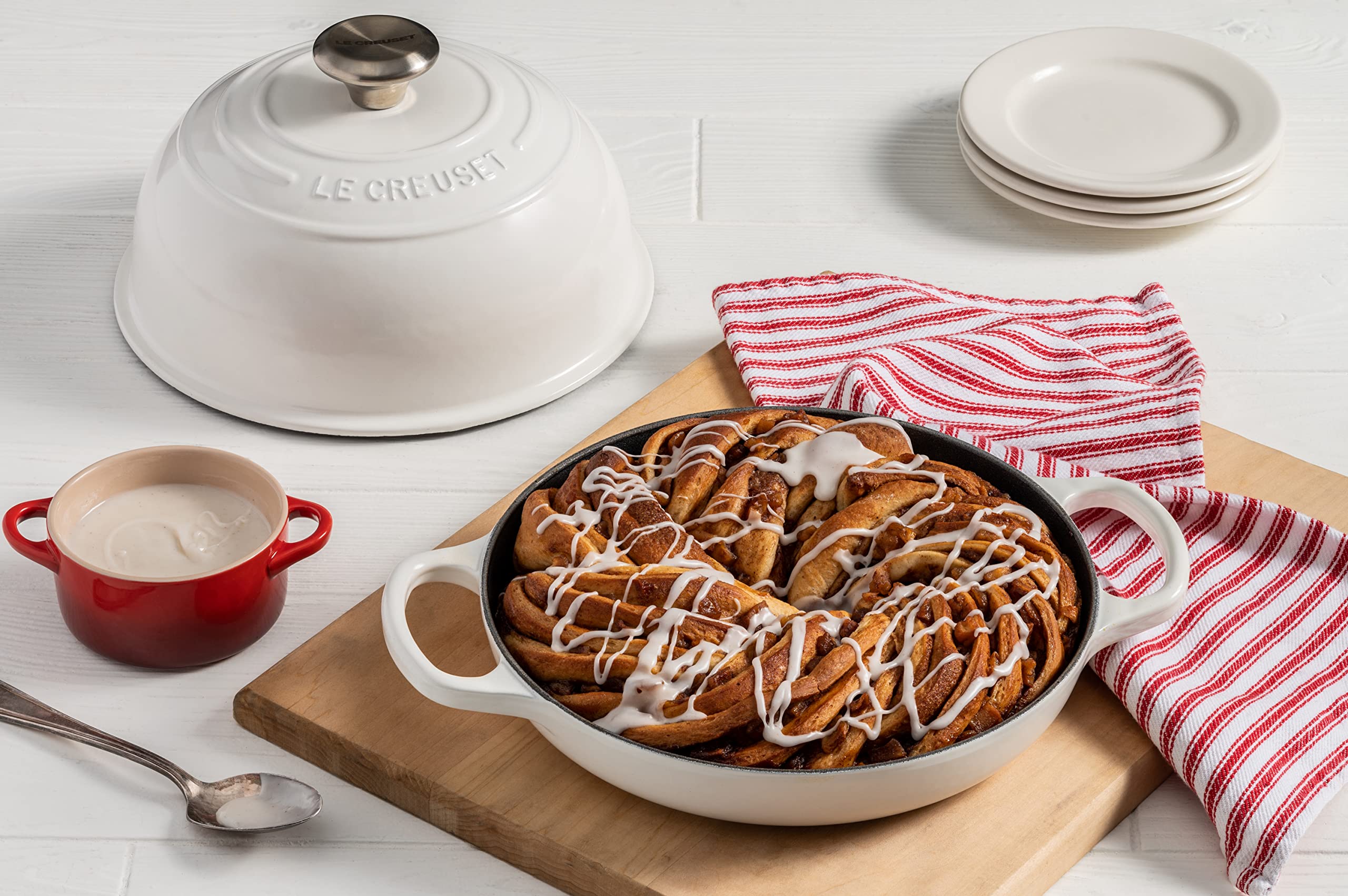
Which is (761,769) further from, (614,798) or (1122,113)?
(1122,113)

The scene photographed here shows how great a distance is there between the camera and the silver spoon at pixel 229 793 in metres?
1.23

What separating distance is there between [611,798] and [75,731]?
0.45m

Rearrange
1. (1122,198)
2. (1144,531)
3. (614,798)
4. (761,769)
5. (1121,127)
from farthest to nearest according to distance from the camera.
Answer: (1121,127) < (1122,198) < (1144,531) < (614,798) < (761,769)

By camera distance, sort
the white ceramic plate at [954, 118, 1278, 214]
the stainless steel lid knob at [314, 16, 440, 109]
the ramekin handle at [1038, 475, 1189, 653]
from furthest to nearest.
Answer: the white ceramic plate at [954, 118, 1278, 214]
the stainless steel lid knob at [314, 16, 440, 109]
the ramekin handle at [1038, 475, 1189, 653]

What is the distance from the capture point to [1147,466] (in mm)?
1555

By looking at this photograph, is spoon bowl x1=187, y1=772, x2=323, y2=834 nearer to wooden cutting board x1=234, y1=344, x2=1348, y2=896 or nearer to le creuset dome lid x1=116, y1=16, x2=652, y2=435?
wooden cutting board x1=234, y1=344, x2=1348, y2=896

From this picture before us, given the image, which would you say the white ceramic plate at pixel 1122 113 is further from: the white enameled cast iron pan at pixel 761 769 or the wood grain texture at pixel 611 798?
the wood grain texture at pixel 611 798

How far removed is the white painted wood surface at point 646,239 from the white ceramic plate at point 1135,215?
0.04m

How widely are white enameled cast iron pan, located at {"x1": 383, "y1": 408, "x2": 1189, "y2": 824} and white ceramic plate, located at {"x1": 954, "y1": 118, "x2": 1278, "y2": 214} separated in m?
0.76

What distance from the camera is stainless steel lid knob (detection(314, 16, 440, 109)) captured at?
5.04 ft

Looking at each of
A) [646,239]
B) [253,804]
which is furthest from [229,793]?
[646,239]

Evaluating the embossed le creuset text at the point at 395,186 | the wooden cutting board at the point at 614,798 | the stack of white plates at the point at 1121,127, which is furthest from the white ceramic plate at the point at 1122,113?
the wooden cutting board at the point at 614,798

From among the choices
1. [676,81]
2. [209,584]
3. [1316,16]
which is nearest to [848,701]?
[209,584]

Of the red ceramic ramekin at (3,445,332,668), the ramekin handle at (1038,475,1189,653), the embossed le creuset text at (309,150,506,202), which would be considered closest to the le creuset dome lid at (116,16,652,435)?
the embossed le creuset text at (309,150,506,202)
